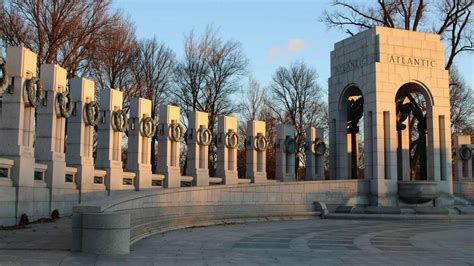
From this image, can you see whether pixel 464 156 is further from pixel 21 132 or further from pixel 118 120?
pixel 21 132

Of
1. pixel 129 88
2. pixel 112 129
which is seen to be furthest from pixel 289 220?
pixel 129 88

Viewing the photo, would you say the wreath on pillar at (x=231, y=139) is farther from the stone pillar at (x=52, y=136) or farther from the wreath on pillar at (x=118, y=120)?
the stone pillar at (x=52, y=136)

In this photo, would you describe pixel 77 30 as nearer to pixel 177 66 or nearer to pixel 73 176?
pixel 177 66

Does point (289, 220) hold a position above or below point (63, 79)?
below

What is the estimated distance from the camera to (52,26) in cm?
3328

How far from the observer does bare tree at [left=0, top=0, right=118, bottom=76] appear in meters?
33.0

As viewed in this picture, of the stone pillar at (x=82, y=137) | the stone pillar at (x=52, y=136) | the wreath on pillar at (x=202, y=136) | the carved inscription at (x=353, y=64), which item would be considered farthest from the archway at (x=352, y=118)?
the stone pillar at (x=52, y=136)

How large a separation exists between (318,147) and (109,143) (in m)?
15.1

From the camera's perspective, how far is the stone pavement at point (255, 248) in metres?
11.0

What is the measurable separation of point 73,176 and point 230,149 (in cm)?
1193

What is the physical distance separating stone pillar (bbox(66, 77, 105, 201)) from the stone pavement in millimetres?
3851

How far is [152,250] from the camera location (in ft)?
40.9

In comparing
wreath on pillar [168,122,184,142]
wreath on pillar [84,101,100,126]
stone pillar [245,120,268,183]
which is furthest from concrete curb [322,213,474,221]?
wreath on pillar [84,101,100,126]

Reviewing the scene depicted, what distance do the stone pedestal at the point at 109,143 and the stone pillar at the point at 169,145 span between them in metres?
3.27
